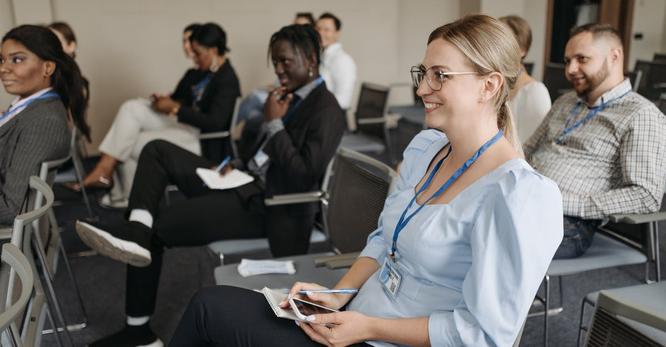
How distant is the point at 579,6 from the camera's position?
7.47m

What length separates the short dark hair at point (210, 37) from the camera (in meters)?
4.02

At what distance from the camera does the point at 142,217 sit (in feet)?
8.39

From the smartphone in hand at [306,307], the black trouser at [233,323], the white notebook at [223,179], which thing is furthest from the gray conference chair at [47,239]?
the smartphone in hand at [306,307]

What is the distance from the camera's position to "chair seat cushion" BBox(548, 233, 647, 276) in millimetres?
2016

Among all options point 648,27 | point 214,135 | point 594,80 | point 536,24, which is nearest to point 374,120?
point 214,135

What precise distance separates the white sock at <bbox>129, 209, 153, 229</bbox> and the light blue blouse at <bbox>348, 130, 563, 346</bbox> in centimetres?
140

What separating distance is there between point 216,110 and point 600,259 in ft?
8.43

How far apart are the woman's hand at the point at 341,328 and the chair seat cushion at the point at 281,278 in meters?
0.56

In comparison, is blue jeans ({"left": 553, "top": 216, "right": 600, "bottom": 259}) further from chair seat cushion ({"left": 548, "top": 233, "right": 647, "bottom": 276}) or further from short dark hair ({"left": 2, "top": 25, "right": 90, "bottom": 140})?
short dark hair ({"left": 2, "top": 25, "right": 90, "bottom": 140})

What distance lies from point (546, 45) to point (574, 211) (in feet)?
19.3

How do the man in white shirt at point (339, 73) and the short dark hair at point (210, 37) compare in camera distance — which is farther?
the man in white shirt at point (339, 73)

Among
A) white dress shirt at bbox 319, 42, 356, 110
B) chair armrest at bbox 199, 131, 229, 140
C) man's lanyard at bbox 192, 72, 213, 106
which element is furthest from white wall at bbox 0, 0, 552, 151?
chair armrest at bbox 199, 131, 229, 140

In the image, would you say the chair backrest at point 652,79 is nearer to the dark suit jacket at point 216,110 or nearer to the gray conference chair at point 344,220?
the dark suit jacket at point 216,110

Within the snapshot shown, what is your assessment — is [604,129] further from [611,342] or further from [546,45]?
[546,45]
